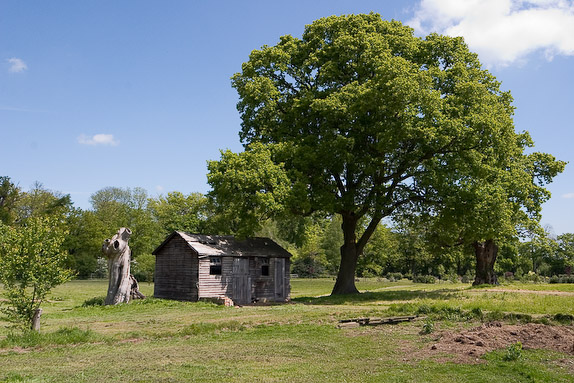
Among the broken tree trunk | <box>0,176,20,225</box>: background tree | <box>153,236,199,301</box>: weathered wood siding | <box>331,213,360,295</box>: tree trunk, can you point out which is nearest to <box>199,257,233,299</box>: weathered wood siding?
<box>153,236,199,301</box>: weathered wood siding

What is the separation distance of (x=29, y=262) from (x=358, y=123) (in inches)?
915

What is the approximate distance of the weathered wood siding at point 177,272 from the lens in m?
33.2

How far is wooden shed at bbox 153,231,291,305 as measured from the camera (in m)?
33.1

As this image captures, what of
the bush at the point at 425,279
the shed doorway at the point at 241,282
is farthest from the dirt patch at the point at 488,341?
the bush at the point at 425,279

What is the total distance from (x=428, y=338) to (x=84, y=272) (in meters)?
81.0

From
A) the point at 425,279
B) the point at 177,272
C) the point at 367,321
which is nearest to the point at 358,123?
the point at 177,272

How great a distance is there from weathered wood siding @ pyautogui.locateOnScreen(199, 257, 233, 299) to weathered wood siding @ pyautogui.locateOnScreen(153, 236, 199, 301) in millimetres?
406

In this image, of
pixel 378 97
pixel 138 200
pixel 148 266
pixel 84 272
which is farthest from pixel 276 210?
pixel 138 200

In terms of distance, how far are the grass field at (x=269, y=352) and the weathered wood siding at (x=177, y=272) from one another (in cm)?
856

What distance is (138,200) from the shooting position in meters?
120

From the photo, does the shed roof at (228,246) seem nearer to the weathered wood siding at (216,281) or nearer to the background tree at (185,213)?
the weathered wood siding at (216,281)

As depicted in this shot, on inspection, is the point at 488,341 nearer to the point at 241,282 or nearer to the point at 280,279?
the point at 241,282

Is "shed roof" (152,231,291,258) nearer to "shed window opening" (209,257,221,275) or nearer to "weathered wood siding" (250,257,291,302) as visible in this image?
"shed window opening" (209,257,221,275)

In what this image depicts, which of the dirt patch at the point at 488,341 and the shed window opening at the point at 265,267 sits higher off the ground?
the shed window opening at the point at 265,267
